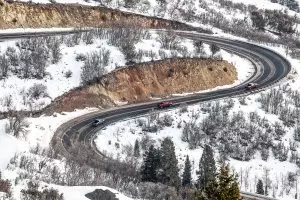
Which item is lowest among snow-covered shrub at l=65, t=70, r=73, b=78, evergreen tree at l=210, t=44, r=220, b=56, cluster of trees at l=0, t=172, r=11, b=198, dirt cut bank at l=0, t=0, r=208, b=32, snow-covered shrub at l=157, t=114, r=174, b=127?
snow-covered shrub at l=157, t=114, r=174, b=127

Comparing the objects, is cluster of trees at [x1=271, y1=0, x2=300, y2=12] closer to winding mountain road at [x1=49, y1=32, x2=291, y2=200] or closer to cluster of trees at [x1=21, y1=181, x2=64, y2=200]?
winding mountain road at [x1=49, y1=32, x2=291, y2=200]

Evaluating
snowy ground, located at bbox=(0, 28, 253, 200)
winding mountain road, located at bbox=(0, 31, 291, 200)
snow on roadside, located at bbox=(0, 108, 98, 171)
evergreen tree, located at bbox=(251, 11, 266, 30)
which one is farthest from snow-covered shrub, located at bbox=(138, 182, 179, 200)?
evergreen tree, located at bbox=(251, 11, 266, 30)

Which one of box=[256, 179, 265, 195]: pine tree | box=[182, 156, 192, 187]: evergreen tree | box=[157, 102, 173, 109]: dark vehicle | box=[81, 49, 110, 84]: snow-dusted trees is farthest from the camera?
box=[157, 102, 173, 109]: dark vehicle

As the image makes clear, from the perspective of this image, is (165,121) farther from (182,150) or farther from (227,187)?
(227,187)

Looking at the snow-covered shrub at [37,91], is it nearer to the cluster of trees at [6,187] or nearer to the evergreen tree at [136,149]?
the evergreen tree at [136,149]

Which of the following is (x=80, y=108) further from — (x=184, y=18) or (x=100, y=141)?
(x=184, y=18)

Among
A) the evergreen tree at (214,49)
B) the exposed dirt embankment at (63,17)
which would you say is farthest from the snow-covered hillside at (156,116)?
the exposed dirt embankment at (63,17)
